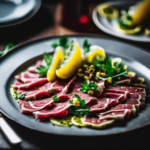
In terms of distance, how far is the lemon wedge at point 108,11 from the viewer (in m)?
3.42

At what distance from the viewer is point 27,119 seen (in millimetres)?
1757

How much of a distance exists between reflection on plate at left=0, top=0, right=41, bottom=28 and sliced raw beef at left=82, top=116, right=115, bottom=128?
1.92 m

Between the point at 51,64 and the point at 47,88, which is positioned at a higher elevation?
the point at 51,64

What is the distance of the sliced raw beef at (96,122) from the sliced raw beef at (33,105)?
0.34 m

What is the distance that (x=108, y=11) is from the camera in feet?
11.6

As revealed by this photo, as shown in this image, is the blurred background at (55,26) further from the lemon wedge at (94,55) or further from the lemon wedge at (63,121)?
the lemon wedge at (63,121)

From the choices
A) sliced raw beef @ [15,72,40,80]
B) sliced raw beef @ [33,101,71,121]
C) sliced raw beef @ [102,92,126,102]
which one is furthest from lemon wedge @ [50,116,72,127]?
→ sliced raw beef @ [15,72,40,80]

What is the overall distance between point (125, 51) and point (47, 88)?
42.3 inches

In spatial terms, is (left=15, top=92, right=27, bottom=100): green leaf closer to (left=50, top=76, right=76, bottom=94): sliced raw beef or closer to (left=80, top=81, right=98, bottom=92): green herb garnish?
(left=50, top=76, right=76, bottom=94): sliced raw beef

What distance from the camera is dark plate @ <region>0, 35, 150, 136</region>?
1664 mm

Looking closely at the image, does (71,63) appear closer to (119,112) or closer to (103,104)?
(103,104)

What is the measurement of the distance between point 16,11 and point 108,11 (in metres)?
1.39

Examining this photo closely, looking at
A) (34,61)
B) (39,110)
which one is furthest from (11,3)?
(39,110)

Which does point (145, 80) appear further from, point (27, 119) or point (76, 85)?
point (27, 119)
